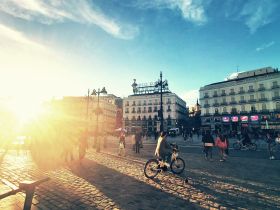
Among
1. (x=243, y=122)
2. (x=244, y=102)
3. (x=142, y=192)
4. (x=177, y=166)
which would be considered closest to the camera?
(x=142, y=192)

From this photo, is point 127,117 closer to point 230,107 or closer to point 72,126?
point 230,107

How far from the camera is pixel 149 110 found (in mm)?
74812

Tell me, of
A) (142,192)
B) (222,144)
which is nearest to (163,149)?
(142,192)

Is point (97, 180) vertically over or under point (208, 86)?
under

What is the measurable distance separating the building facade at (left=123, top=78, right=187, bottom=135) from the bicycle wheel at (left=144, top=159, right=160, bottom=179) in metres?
62.9

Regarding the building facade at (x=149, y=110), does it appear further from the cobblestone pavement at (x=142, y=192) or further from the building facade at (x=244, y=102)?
the cobblestone pavement at (x=142, y=192)

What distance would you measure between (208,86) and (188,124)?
899 inches

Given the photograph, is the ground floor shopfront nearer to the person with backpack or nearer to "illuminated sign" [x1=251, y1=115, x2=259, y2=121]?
"illuminated sign" [x1=251, y1=115, x2=259, y2=121]

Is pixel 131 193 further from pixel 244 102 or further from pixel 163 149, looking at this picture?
pixel 244 102

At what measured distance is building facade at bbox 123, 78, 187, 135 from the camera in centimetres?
7230

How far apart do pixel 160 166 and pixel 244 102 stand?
52.6 metres

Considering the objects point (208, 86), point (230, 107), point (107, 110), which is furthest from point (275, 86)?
point (107, 110)

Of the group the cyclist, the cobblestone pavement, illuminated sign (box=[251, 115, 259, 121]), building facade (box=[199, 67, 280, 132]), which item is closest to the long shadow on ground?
the cobblestone pavement

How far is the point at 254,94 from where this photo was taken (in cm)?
5250
